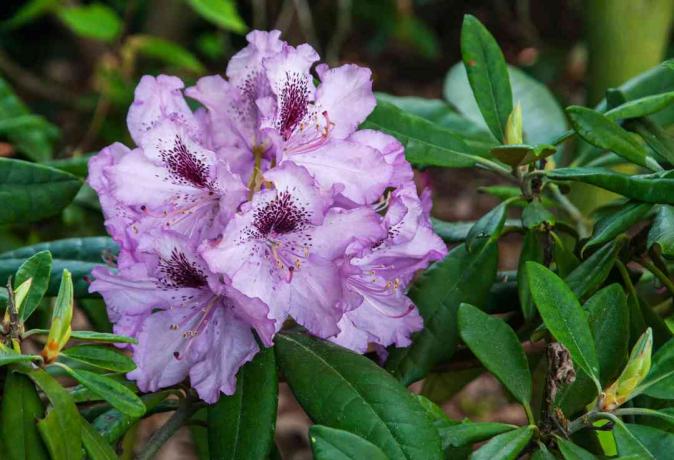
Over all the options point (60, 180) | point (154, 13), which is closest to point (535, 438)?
point (60, 180)

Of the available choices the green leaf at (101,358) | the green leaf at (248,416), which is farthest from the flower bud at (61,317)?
the green leaf at (248,416)

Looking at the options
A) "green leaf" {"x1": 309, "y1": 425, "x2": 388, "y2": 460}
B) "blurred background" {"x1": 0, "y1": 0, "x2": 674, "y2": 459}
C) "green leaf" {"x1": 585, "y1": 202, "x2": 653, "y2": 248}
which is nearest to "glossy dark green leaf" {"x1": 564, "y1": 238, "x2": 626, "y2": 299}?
"green leaf" {"x1": 585, "y1": 202, "x2": 653, "y2": 248}

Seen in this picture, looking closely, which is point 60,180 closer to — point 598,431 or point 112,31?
point 598,431

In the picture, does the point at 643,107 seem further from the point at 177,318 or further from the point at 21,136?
the point at 21,136

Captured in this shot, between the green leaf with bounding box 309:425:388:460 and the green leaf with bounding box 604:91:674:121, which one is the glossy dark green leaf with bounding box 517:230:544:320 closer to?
the green leaf with bounding box 604:91:674:121

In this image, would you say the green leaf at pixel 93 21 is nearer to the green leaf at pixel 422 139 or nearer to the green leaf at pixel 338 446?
the green leaf at pixel 422 139

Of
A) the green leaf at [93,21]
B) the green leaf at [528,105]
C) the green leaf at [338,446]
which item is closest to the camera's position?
the green leaf at [338,446]
